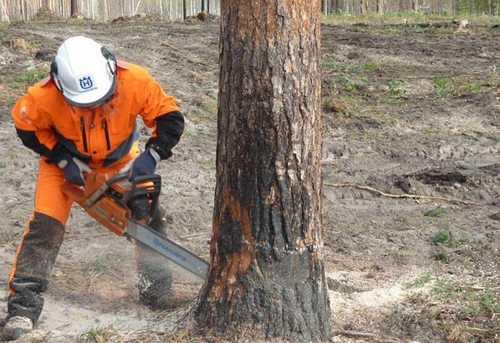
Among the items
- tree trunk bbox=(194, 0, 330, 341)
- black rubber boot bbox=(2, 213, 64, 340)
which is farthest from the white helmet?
tree trunk bbox=(194, 0, 330, 341)

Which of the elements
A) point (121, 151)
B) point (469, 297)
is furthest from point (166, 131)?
point (469, 297)

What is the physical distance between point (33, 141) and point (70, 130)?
223 mm

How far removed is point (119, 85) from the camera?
16.1ft

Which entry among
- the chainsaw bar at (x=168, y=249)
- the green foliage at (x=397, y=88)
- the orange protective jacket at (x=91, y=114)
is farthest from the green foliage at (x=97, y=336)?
the green foliage at (x=397, y=88)

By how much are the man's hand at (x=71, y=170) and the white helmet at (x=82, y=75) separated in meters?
0.45

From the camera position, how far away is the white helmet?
184 inches

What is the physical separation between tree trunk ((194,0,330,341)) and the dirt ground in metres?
0.34

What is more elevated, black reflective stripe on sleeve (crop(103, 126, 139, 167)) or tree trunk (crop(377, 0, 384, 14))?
tree trunk (crop(377, 0, 384, 14))

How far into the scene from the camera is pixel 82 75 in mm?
4664

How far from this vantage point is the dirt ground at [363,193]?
4855 mm

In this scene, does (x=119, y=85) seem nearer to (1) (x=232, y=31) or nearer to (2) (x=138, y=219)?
(2) (x=138, y=219)

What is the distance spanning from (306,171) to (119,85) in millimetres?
1419

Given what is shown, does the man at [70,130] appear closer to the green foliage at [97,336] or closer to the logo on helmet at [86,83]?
the logo on helmet at [86,83]

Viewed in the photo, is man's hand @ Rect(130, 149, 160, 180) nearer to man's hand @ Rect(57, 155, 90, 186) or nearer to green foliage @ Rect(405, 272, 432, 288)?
man's hand @ Rect(57, 155, 90, 186)
